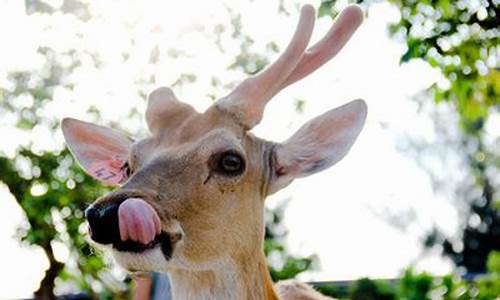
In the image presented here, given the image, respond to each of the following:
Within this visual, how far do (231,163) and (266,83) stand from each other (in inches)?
20.3

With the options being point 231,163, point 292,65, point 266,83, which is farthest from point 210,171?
point 292,65

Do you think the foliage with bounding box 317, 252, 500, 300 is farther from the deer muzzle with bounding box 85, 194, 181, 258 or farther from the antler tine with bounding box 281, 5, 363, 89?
the deer muzzle with bounding box 85, 194, 181, 258

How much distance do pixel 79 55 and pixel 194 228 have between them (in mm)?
10717

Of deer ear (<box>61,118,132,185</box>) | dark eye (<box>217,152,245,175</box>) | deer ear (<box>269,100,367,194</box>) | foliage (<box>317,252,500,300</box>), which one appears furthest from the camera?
foliage (<box>317,252,500,300</box>)

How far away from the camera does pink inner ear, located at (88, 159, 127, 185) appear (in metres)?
4.57

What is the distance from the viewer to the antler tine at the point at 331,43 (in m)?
4.59

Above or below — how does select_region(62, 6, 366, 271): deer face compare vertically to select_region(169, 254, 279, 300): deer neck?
above

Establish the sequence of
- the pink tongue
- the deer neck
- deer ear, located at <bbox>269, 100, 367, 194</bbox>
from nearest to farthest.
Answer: the pink tongue, the deer neck, deer ear, located at <bbox>269, 100, 367, 194</bbox>

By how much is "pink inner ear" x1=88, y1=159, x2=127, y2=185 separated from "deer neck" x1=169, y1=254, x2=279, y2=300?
2.79 ft

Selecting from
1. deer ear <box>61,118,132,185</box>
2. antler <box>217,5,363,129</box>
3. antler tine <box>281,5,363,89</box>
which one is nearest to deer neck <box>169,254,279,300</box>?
antler <box>217,5,363,129</box>

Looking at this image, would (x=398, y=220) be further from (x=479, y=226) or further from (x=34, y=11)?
(x=34, y=11)

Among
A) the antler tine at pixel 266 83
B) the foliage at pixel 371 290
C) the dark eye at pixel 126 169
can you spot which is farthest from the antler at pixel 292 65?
the foliage at pixel 371 290

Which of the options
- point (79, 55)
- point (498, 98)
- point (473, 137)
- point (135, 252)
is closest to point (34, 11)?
point (79, 55)

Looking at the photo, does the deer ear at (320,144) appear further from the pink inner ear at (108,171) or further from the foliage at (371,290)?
the foliage at (371,290)
